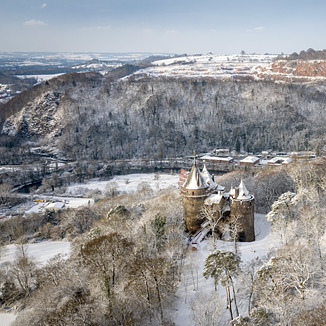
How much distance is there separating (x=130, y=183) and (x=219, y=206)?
133ft

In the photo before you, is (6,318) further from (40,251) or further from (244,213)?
(244,213)

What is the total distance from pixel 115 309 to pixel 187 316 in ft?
15.3

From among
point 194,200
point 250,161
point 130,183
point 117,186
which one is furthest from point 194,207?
point 250,161

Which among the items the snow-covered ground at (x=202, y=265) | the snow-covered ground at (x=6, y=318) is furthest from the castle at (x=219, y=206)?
the snow-covered ground at (x=6, y=318)

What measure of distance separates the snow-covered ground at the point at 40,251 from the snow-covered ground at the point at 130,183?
1054 inches

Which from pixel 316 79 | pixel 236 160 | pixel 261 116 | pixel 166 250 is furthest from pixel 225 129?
pixel 166 250

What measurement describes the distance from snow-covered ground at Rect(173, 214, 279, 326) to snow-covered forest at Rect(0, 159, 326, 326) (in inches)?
2.8

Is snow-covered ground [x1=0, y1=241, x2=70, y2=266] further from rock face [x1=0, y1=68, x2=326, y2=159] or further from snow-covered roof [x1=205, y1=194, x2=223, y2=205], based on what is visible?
rock face [x1=0, y1=68, x2=326, y2=159]

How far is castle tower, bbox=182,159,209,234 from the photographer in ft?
110

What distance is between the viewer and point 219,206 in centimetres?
3209

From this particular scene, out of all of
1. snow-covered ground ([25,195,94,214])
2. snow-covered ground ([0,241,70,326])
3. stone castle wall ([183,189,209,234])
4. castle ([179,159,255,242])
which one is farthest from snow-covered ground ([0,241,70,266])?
snow-covered ground ([25,195,94,214])

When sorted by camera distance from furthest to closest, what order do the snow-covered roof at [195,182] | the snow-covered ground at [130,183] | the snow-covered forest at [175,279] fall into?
1. the snow-covered ground at [130,183]
2. the snow-covered roof at [195,182]
3. the snow-covered forest at [175,279]

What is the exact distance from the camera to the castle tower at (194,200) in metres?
33.6

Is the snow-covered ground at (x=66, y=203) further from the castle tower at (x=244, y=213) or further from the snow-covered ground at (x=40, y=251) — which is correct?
the castle tower at (x=244, y=213)
